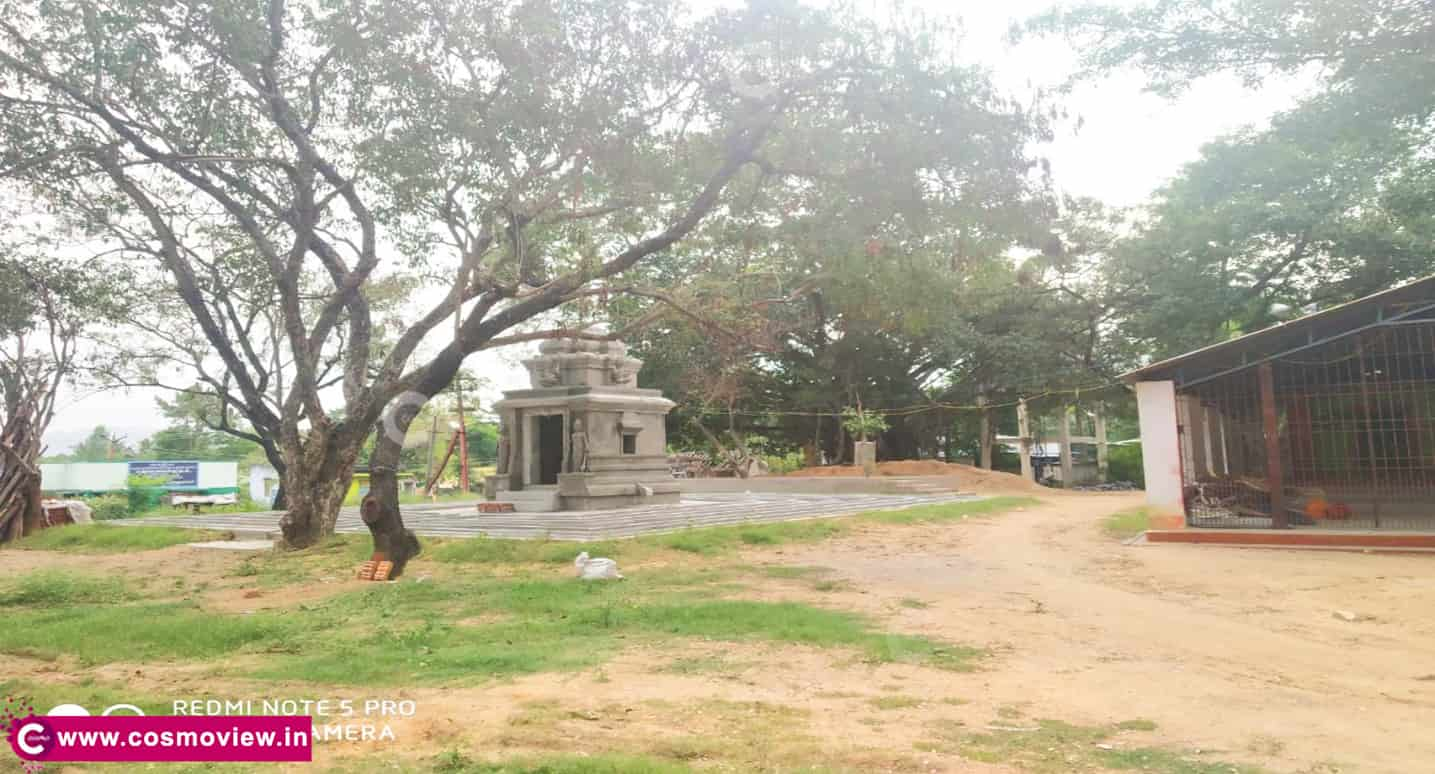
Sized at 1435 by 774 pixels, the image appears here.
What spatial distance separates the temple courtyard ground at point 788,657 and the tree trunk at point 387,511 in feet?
1.19

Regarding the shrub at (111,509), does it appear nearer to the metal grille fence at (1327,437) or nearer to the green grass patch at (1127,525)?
the green grass patch at (1127,525)

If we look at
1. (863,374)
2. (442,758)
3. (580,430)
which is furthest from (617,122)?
(863,374)

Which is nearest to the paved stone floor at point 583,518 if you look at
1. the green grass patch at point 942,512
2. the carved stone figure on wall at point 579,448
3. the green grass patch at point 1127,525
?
the green grass patch at point 942,512

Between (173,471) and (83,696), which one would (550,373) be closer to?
(83,696)

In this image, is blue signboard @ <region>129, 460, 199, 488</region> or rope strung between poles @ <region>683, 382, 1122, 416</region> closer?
rope strung between poles @ <region>683, 382, 1122, 416</region>

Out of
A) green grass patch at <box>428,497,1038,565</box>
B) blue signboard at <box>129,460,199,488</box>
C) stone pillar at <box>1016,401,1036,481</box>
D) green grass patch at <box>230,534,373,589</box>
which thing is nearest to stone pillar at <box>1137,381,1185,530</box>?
green grass patch at <box>428,497,1038,565</box>

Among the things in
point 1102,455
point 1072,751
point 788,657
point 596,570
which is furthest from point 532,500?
point 1102,455

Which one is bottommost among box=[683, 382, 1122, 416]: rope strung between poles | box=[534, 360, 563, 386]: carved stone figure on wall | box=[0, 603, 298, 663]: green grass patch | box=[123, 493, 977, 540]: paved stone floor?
box=[0, 603, 298, 663]: green grass patch

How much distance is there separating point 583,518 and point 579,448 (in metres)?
2.94

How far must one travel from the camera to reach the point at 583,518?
14.5m

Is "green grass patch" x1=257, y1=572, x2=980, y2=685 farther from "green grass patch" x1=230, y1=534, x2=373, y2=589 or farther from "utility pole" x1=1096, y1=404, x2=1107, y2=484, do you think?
"utility pole" x1=1096, y1=404, x2=1107, y2=484

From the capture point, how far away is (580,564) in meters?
9.26

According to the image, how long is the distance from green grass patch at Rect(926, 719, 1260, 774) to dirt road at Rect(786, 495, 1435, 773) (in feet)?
0.59

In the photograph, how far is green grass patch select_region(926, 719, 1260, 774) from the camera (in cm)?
347
